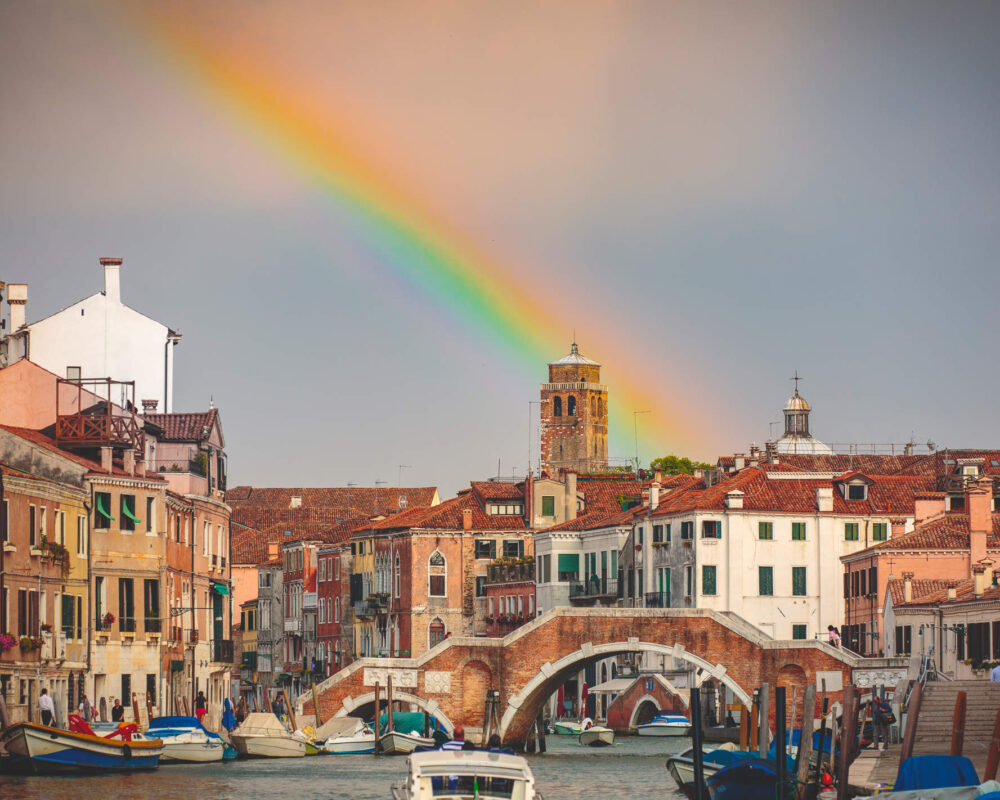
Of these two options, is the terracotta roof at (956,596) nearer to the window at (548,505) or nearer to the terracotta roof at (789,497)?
the terracotta roof at (789,497)

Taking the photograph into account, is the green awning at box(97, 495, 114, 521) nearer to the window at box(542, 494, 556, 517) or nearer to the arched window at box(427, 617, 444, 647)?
the arched window at box(427, 617, 444, 647)

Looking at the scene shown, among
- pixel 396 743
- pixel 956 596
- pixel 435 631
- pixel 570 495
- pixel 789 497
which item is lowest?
pixel 396 743

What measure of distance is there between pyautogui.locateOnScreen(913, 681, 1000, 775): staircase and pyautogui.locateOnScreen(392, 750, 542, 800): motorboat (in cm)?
786

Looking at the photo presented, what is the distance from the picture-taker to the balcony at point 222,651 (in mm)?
72312

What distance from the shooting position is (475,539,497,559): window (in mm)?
104375

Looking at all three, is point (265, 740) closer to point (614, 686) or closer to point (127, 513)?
point (127, 513)

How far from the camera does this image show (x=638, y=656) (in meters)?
95.1

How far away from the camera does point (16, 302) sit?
7138 cm

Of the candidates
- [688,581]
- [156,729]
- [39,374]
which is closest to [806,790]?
[156,729]

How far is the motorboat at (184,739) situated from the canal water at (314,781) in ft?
1.11

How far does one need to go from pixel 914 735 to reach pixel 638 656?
178 feet

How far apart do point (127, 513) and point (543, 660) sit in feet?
50.5

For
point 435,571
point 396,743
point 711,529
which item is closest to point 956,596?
point 396,743

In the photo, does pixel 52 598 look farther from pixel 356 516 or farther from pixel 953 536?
pixel 356 516
